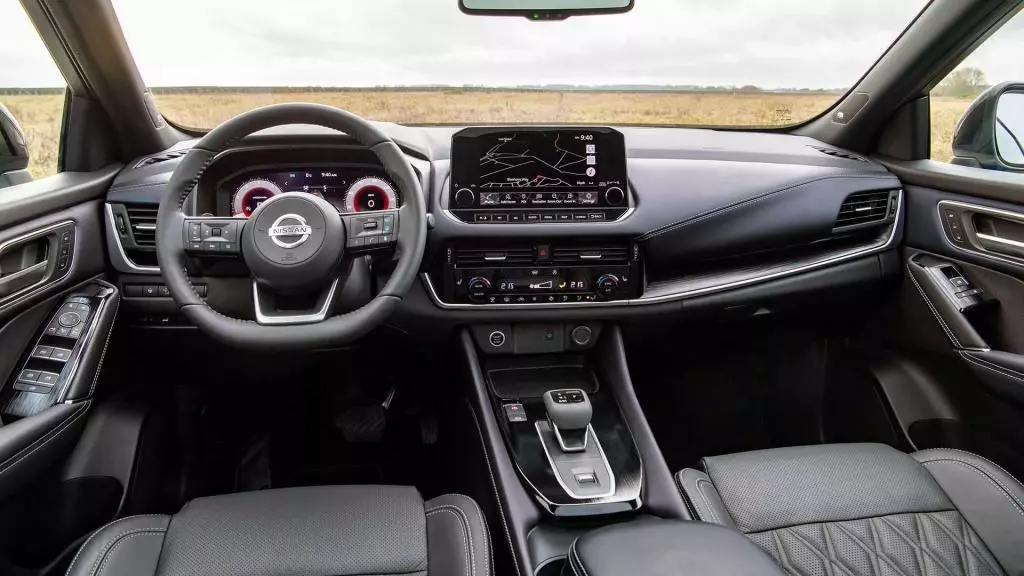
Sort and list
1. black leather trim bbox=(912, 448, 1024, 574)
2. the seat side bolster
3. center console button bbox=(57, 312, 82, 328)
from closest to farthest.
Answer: the seat side bolster → black leather trim bbox=(912, 448, 1024, 574) → center console button bbox=(57, 312, 82, 328)

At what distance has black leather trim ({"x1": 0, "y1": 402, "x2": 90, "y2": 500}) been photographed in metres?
1.69

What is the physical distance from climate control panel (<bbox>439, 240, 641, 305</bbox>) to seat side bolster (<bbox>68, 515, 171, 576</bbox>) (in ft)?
3.55

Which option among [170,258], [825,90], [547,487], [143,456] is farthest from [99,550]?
[825,90]

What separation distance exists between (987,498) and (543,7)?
1805 mm

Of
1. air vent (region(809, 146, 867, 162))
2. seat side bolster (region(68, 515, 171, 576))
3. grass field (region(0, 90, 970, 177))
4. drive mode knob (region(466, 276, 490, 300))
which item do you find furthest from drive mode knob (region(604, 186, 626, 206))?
seat side bolster (region(68, 515, 171, 576))

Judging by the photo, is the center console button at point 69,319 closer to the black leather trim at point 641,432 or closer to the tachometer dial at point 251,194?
the tachometer dial at point 251,194

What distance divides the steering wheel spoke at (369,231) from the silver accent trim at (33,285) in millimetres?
822

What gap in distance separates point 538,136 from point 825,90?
52.2 inches

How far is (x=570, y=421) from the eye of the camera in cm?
209

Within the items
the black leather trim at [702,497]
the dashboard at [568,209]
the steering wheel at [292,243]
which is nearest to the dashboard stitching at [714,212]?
the dashboard at [568,209]

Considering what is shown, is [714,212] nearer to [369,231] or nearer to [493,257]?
[493,257]

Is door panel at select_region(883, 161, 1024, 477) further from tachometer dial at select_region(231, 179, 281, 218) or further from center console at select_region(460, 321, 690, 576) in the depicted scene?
tachometer dial at select_region(231, 179, 281, 218)

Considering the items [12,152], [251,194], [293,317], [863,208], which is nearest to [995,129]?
[863,208]

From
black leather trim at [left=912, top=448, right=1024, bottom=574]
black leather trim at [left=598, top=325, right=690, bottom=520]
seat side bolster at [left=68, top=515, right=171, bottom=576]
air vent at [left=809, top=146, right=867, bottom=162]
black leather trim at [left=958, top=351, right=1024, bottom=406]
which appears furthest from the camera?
air vent at [left=809, top=146, right=867, bottom=162]
